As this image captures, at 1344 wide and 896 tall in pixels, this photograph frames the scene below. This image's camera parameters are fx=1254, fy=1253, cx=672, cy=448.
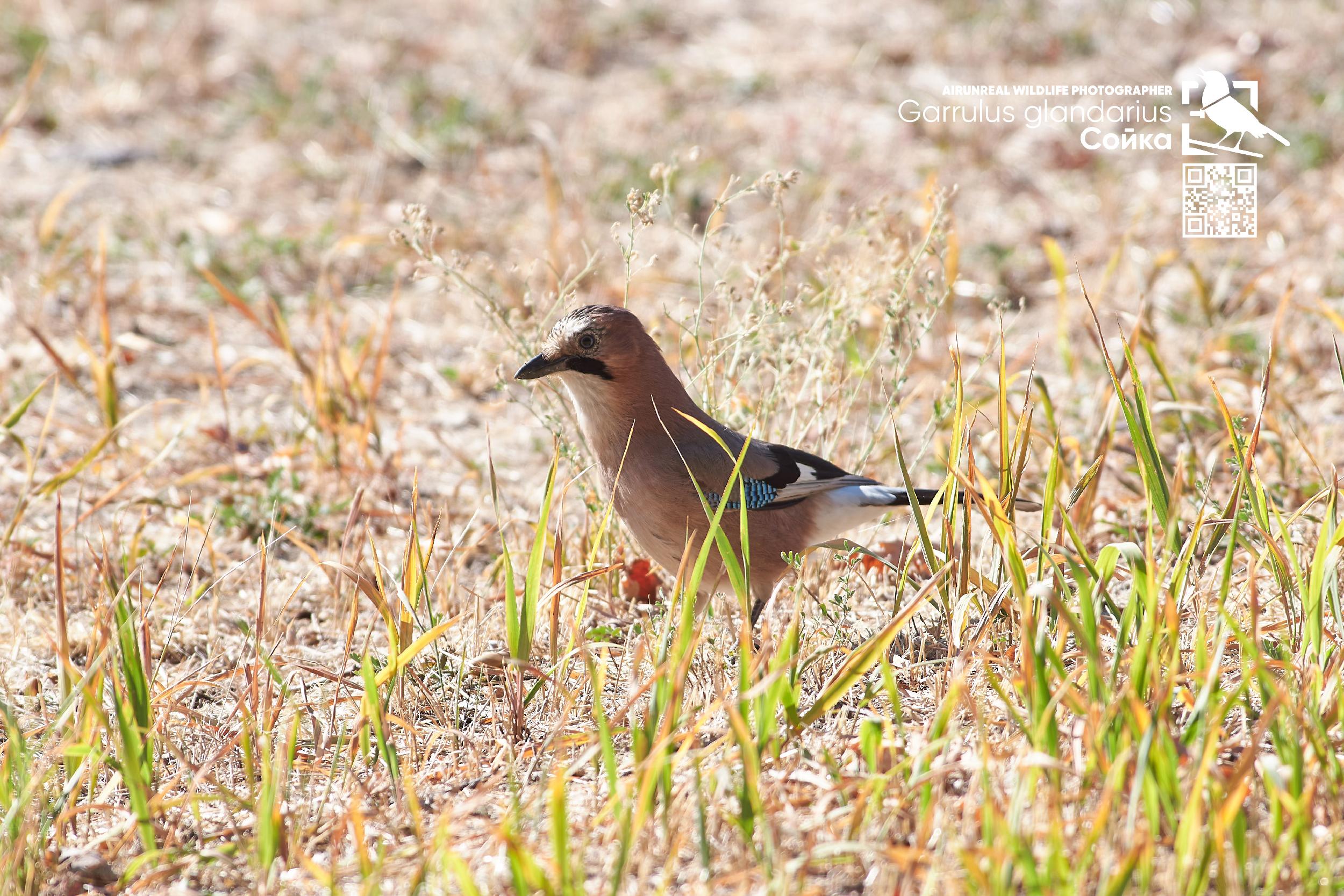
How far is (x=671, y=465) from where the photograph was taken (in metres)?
3.54

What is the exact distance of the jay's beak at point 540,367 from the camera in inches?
133

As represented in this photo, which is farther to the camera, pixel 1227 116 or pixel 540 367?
pixel 1227 116

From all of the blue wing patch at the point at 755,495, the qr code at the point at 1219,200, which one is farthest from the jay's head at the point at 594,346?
the qr code at the point at 1219,200

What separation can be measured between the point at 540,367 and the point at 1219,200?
16.4 feet

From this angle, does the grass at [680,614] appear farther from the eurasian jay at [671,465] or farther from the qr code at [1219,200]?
the qr code at [1219,200]

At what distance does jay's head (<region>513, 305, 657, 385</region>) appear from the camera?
350 cm

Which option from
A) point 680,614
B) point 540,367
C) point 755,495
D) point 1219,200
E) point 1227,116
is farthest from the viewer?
point 1227,116

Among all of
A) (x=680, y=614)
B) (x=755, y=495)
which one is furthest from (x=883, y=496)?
(x=680, y=614)

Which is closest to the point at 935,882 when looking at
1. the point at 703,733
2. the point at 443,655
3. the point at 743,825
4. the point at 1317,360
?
the point at 743,825

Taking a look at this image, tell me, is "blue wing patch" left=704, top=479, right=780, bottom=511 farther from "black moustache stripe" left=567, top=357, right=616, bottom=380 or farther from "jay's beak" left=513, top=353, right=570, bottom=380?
"jay's beak" left=513, top=353, right=570, bottom=380

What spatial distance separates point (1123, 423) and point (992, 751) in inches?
111

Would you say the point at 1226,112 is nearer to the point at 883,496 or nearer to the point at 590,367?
the point at 883,496

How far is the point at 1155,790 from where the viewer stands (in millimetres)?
2172

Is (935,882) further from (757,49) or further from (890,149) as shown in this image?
(757,49)
